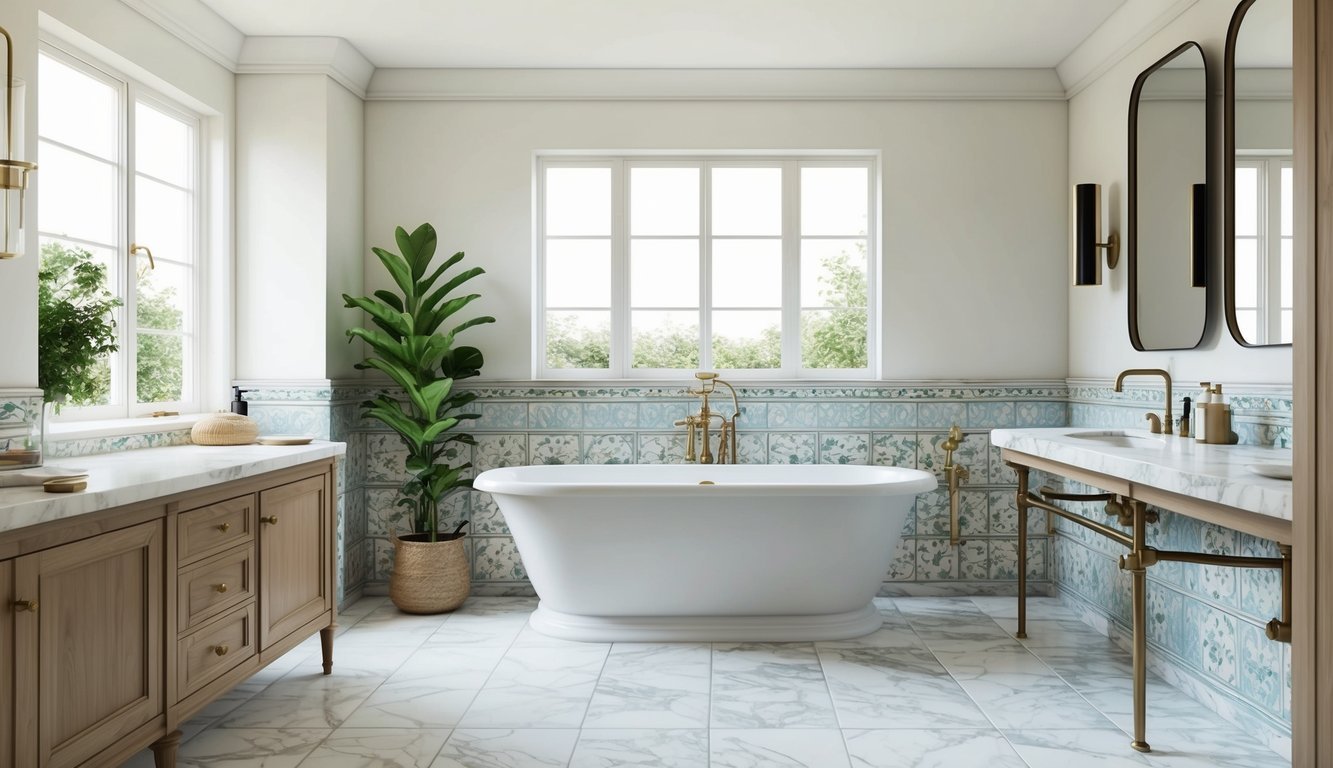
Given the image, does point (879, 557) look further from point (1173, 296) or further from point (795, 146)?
point (795, 146)

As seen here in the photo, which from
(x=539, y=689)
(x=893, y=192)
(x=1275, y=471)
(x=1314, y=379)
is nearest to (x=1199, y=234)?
(x=1275, y=471)

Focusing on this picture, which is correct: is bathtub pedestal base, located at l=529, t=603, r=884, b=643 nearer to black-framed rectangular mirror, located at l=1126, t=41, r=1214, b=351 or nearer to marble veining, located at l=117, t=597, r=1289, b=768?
marble veining, located at l=117, t=597, r=1289, b=768

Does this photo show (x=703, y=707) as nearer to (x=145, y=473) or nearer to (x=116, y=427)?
(x=145, y=473)

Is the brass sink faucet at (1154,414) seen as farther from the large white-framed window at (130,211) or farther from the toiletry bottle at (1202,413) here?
the large white-framed window at (130,211)

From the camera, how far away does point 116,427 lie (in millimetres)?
2998

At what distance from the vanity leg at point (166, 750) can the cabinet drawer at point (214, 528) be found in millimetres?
437

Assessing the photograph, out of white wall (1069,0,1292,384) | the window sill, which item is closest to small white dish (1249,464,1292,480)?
white wall (1069,0,1292,384)

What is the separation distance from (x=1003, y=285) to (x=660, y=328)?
1670mm

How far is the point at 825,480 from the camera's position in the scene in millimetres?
4098

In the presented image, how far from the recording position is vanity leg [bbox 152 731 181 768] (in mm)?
2250

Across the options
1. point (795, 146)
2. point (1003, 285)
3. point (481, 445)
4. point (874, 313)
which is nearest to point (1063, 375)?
point (1003, 285)

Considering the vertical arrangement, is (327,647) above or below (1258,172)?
below

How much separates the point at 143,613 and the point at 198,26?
245 centimetres

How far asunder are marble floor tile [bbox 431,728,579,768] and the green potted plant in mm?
1381
